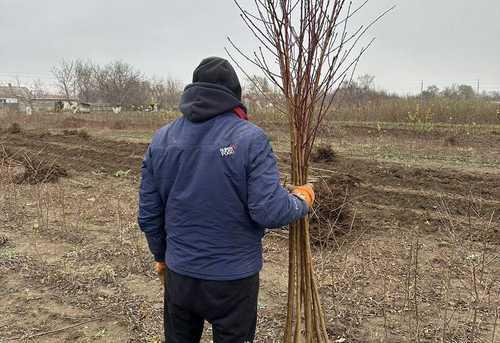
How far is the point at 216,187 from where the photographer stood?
6.42 ft

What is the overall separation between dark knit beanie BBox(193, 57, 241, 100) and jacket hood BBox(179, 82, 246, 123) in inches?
0.9

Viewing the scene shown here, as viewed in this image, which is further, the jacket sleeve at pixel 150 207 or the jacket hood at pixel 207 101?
the jacket sleeve at pixel 150 207

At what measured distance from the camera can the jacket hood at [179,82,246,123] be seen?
6.41ft

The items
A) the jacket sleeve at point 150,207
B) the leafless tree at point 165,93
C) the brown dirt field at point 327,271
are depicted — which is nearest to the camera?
the jacket sleeve at point 150,207

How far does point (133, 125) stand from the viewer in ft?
84.6

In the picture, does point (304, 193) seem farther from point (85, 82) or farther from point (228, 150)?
point (85, 82)

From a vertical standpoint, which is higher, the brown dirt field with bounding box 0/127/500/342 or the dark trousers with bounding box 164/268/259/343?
the dark trousers with bounding box 164/268/259/343

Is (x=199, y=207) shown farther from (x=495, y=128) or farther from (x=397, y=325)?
(x=495, y=128)

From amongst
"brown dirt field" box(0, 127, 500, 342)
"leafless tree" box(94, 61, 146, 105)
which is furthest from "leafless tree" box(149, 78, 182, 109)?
"brown dirt field" box(0, 127, 500, 342)

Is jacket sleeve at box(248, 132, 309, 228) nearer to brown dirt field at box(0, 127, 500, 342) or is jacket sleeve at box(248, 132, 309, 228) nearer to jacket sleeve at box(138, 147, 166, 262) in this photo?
jacket sleeve at box(138, 147, 166, 262)

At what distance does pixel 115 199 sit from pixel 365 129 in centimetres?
1312

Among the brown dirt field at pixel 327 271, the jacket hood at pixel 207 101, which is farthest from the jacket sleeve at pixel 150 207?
the brown dirt field at pixel 327 271

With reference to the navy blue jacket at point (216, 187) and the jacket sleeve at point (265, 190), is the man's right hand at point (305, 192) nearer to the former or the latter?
the navy blue jacket at point (216, 187)

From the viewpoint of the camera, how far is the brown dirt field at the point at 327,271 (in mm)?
3430
